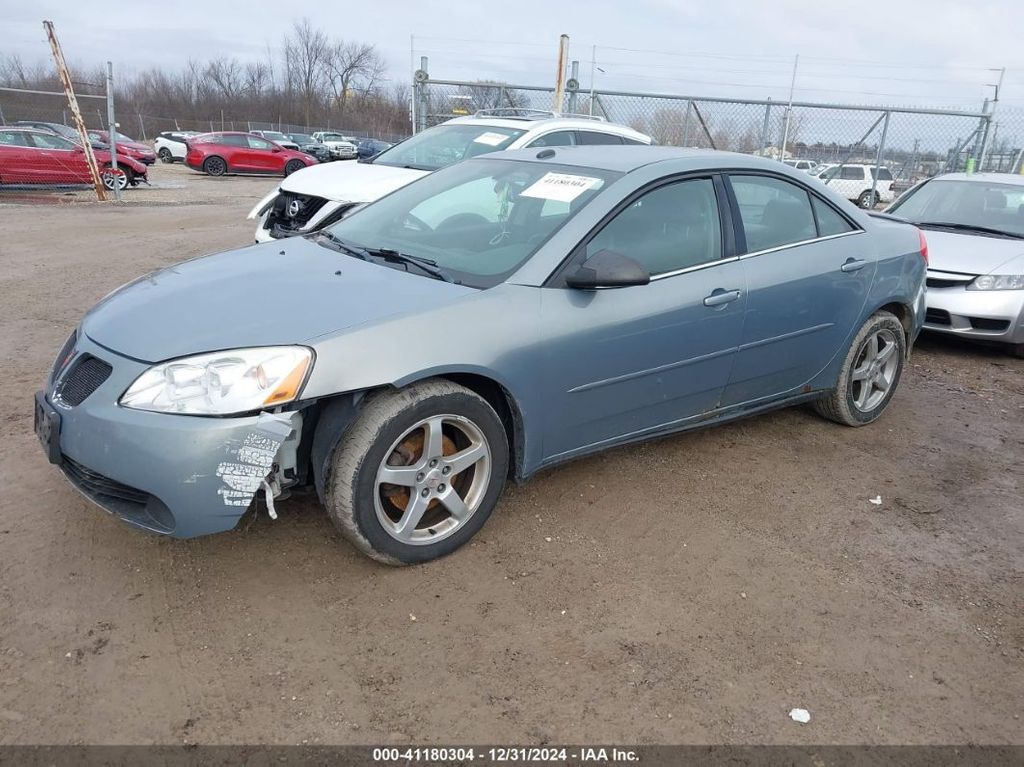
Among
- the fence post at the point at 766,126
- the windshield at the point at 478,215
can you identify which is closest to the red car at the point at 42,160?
the fence post at the point at 766,126

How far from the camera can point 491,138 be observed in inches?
308

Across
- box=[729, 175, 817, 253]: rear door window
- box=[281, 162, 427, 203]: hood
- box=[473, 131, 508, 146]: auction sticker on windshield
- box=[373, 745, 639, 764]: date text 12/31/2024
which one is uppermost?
box=[473, 131, 508, 146]: auction sticker on windshield

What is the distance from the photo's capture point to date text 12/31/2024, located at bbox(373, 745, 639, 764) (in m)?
2.16

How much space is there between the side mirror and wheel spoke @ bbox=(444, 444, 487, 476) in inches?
30.8

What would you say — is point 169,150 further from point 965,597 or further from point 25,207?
point 965,597

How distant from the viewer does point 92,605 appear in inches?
106

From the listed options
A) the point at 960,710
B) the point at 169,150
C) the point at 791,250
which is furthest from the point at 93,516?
the point at 169,150

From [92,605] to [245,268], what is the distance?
1.51 m

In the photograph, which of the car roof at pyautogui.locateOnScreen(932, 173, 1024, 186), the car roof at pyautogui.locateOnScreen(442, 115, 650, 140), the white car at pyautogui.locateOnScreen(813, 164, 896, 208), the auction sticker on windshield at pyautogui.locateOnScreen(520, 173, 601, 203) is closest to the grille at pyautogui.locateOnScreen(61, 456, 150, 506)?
the auction sticker on windshield at pyautogui.locateOnScreen(520, 173, 601, 203)

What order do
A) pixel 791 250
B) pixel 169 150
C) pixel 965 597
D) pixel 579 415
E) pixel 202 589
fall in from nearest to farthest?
pixel 202 589
pixel 965 597
pixel 579 415
pixel 791 250
pixel 169 150

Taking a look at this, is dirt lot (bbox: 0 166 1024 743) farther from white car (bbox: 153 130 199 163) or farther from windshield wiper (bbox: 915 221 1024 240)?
white car (bbox: 153 130 199 163)

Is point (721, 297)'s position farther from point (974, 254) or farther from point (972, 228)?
point (972, 228)

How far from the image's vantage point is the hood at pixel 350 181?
686 cm

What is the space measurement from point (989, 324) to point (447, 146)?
5377mm
